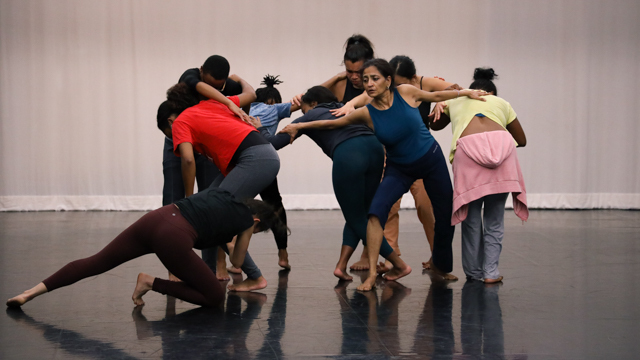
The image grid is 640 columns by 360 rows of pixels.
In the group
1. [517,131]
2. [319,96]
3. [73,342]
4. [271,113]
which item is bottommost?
[73,342]

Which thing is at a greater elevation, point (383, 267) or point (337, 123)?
point (337, 123)

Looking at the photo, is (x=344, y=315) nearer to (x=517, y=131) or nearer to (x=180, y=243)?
(x=180, y=243)

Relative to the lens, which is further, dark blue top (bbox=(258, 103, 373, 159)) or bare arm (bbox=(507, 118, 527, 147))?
bare arm (bbox=(507, 118, 527, 147))

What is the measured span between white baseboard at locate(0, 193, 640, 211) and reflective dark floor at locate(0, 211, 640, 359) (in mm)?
2908

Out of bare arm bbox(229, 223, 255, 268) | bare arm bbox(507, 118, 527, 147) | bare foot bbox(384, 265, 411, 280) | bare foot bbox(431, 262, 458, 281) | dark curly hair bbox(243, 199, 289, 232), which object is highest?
bare arm bbox(507, 118, 527, 147)

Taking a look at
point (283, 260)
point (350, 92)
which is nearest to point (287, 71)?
point (350, 92)

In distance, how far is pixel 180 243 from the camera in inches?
107

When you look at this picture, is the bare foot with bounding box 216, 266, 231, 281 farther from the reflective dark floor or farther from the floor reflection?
the floor reflection

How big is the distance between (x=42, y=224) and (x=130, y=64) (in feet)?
7.55

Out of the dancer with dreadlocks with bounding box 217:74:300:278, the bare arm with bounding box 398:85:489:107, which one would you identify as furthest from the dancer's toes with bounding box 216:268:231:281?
the bare arm with bounding box 398:85:489:107

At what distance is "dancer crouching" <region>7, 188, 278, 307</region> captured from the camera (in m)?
2.73

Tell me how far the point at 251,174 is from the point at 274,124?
1034 mm

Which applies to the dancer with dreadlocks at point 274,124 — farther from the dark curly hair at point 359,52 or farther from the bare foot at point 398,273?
the bare foot at point 398,273

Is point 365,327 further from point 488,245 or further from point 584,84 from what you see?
point 584,84
